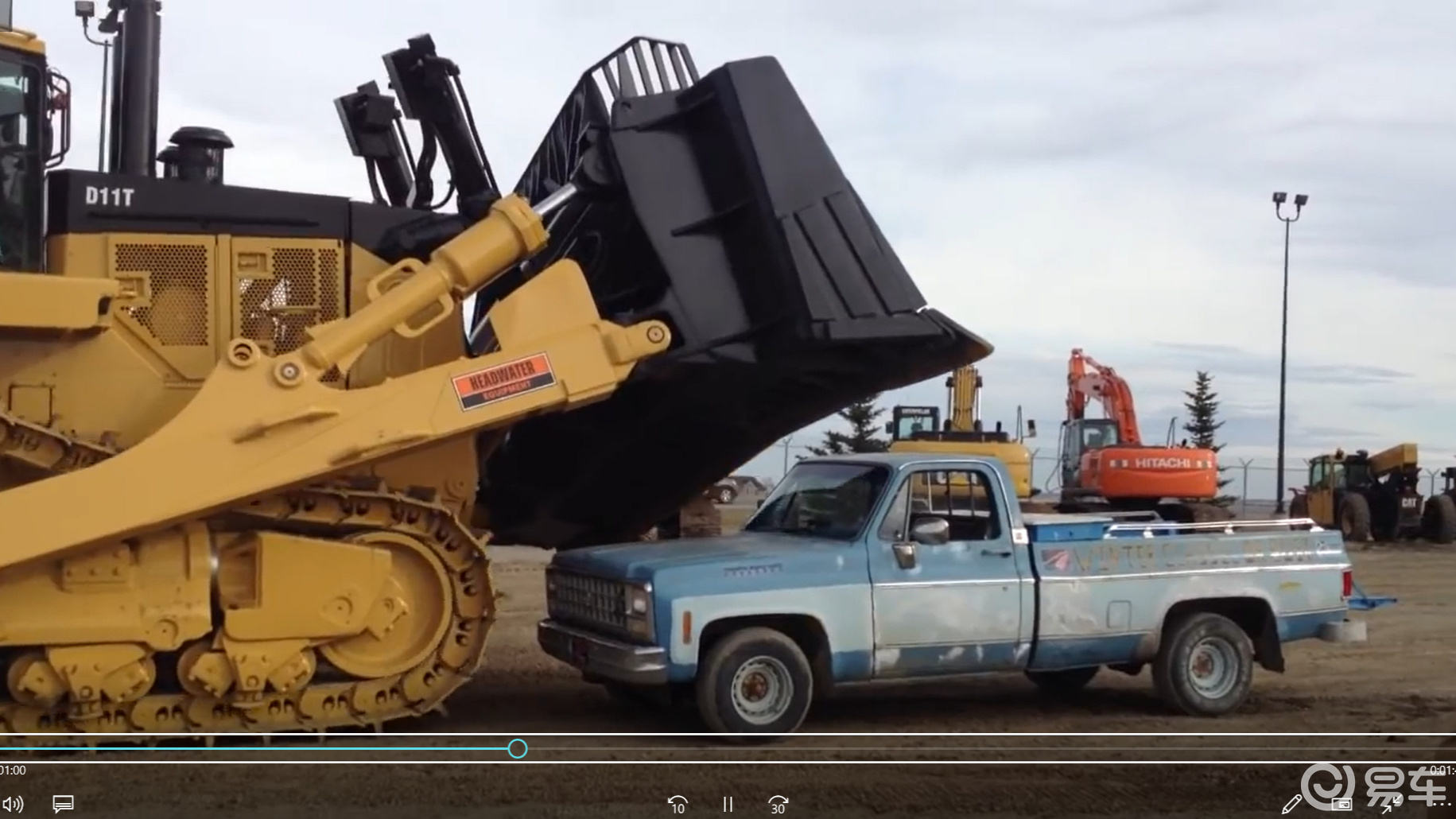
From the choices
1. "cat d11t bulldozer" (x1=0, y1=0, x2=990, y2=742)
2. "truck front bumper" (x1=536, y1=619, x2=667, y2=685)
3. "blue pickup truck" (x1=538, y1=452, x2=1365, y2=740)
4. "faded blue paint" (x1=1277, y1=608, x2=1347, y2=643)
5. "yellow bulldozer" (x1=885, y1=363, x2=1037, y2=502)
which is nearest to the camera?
"cat d11t bulldozer" (x1=0, y1=0, x2=990, y2=742)

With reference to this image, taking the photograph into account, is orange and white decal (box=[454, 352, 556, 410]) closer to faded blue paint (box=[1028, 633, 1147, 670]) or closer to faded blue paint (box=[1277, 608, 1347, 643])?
faded blue paint (box=[1028, 633, 1147, 670])

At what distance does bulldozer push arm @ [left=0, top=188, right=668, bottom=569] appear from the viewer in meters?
7.65

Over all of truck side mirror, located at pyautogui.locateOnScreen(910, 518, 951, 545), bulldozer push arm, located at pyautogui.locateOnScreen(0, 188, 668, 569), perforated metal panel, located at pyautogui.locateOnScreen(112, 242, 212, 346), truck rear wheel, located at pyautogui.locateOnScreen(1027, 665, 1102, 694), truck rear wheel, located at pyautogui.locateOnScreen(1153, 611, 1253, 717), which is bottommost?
truck rear wheel, located at pyautogui.locateOnScreen(1027, 665, 1102, 694)

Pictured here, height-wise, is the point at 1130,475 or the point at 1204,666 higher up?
the point at 1130,475

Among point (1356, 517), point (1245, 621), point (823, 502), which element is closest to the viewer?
point (823, 502)

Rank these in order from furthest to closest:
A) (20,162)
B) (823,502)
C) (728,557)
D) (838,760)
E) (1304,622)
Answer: (1304,622) < (823,502) < (728,557) < (20,162) < (838,760)

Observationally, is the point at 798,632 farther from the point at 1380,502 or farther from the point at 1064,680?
the point at 1380,502

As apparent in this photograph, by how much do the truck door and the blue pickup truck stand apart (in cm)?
1

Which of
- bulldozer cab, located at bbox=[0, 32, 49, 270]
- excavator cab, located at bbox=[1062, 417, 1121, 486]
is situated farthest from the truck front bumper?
excavator cab, located at bbox=[1062, 417, 1121, 486]

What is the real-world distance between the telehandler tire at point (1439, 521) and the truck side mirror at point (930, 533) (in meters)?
23.5

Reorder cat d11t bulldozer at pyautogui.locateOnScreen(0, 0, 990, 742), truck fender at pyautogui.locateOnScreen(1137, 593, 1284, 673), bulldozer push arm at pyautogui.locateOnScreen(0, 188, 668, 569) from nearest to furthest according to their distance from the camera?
bulldozer push arm at pyautogui.locateOnScreen(0, 188, 668, 569)
cat d11t bulldozer at pyautogui.locateOnScreen(0, 0, 990, 742)
truck fender at pyautogui.locateOnScreen(1137, 593, 1284, 673)

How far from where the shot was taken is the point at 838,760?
8.06m

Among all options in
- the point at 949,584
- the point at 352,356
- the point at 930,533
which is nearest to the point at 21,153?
the point at 352,356

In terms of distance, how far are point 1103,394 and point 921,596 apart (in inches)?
834
